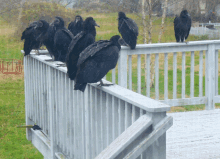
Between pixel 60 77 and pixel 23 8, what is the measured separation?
36.5 feet

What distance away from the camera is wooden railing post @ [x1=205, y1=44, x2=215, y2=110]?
430 cm

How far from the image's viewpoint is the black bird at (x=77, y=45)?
9.09 ft

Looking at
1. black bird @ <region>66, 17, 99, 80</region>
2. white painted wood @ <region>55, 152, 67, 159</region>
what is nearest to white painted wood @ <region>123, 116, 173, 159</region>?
black bird @ <region>66, 17, 99, 80</region>

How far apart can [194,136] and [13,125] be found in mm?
4460

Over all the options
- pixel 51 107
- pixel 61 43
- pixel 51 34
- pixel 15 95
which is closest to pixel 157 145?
pixel 51 107

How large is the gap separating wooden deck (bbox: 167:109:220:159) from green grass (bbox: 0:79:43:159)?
2687 millimetres

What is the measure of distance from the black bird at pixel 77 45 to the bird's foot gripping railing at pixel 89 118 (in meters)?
0.22

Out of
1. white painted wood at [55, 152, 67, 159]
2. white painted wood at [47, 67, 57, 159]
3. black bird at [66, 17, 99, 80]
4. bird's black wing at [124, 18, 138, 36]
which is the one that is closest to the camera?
black bird at [66, 17, 99, 80]

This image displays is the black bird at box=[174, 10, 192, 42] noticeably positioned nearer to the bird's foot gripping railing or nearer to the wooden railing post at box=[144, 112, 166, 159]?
the bird's foot gripping railing

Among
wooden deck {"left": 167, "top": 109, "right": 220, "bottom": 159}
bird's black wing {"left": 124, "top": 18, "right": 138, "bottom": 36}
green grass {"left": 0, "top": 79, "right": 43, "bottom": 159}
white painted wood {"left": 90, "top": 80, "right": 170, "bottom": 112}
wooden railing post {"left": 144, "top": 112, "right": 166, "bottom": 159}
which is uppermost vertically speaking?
bird's black wing {"left": 124, "top": 18, "right": 138, "bottom": 36}

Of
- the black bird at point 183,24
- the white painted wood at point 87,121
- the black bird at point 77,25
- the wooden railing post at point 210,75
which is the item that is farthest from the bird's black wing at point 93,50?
the black bird at point 183,24

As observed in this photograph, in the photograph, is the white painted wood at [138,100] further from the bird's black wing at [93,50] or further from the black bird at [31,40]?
the black bird at [31,40]

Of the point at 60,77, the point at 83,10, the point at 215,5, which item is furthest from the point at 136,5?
the point at 60,77

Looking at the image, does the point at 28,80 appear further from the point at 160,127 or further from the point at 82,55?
the point at 160,127
